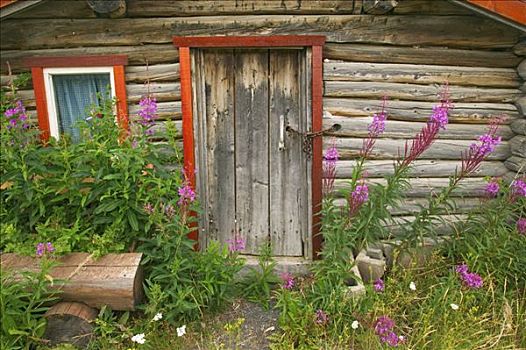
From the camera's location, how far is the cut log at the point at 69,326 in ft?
11.5

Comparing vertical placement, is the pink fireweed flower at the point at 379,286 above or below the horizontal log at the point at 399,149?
below

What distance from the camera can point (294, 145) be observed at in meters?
4.73

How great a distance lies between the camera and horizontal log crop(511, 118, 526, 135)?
4.42 meters

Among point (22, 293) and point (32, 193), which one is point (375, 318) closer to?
point (22, 293)

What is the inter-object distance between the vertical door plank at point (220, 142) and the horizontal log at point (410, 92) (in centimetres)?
106

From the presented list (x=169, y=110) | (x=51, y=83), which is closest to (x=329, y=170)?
(x=169, y=110)

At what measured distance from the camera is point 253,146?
4.76 metres

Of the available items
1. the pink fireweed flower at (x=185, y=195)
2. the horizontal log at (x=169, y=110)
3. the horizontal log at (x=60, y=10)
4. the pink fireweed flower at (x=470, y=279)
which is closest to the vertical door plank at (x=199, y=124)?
the horizontal log at (x=169, y=110)

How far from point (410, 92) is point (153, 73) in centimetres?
266

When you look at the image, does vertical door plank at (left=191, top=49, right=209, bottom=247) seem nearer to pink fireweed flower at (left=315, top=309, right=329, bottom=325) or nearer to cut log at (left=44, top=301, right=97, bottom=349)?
cut log at (left=44, top=301, right=97, bottom=349)

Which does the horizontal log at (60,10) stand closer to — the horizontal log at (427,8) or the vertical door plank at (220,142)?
the vertical door plank at (220,142)

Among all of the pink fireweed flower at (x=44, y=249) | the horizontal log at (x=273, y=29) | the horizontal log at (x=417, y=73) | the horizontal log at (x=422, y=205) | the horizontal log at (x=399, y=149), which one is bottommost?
the horizontal log at (x=422, y=205)

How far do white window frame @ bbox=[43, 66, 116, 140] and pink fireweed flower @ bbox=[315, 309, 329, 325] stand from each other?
9.63ft

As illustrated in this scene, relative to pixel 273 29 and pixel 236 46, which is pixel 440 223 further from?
pixel 236 46
